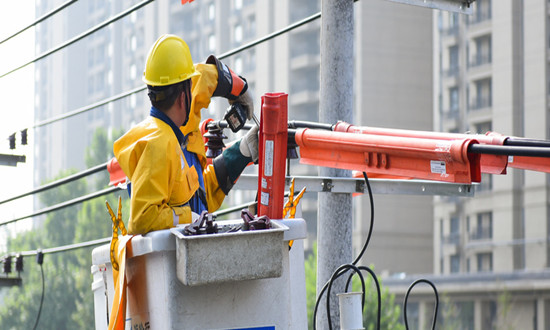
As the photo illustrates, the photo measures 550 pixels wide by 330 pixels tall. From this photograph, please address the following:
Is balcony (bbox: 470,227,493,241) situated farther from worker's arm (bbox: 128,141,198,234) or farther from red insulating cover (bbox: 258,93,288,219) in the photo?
worker's arm (bbox: 128,141,198,234)

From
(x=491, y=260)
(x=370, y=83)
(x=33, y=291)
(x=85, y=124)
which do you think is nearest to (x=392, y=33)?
(x=370, y=83)

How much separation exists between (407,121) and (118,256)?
57886mm

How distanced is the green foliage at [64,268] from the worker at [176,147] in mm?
44399

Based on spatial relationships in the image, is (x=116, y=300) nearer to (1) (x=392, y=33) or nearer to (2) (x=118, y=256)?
(2) (x=118, y=256)

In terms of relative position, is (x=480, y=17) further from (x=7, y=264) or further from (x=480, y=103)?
(x=7, y=264)

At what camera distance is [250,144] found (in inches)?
180

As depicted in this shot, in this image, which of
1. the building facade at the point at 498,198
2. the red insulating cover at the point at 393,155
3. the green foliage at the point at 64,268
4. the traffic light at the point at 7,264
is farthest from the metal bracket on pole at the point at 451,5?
the green foliage at the point at 64,268

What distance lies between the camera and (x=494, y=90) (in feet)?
162

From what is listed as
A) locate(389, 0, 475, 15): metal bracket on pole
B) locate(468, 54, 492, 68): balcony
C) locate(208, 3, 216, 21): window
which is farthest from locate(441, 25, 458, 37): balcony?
locate(389, 0, 475, 15): metal bracket on pole

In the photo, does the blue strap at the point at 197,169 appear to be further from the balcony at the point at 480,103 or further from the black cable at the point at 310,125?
the balcony at the point at 480,103

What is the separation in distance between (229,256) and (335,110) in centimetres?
268

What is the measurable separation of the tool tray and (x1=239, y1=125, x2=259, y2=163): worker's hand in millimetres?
1028

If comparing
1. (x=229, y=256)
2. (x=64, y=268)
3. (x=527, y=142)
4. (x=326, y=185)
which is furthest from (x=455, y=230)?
(x=229, y=256)

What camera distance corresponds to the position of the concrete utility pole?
19.2ft
